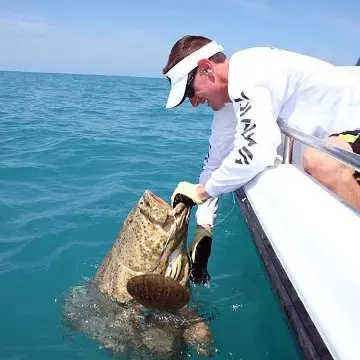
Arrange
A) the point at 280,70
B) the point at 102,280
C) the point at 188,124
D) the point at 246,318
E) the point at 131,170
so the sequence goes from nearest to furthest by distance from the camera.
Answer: the point at 280,70, the point at 102,280, the point at 246,318, the point at 131,170, the point at 188,124

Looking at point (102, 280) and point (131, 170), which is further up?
point (102, 280)

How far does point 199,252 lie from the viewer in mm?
3611

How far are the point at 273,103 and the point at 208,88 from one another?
51 cm

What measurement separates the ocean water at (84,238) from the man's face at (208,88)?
183cm

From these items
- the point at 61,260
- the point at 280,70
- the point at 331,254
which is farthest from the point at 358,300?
the point at 61,260

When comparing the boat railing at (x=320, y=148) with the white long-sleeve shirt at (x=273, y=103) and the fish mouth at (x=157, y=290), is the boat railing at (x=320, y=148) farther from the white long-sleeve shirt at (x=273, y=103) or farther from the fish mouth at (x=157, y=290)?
the fish mouth at (x=157, y=290)

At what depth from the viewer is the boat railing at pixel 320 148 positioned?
1926 millimetres

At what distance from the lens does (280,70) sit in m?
2.82

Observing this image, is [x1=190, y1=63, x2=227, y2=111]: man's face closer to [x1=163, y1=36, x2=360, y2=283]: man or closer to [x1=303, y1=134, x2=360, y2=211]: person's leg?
[x1=163, y1=36, x2=360, y2=283]: man

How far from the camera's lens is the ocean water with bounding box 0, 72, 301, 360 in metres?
3.75

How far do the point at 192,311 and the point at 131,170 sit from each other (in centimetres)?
599


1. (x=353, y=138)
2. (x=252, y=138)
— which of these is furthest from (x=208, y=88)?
(x=353, y=138)

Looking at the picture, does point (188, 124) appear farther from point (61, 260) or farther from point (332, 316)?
point (332, 316)

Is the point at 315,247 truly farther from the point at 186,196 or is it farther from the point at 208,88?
the point at 208,88
